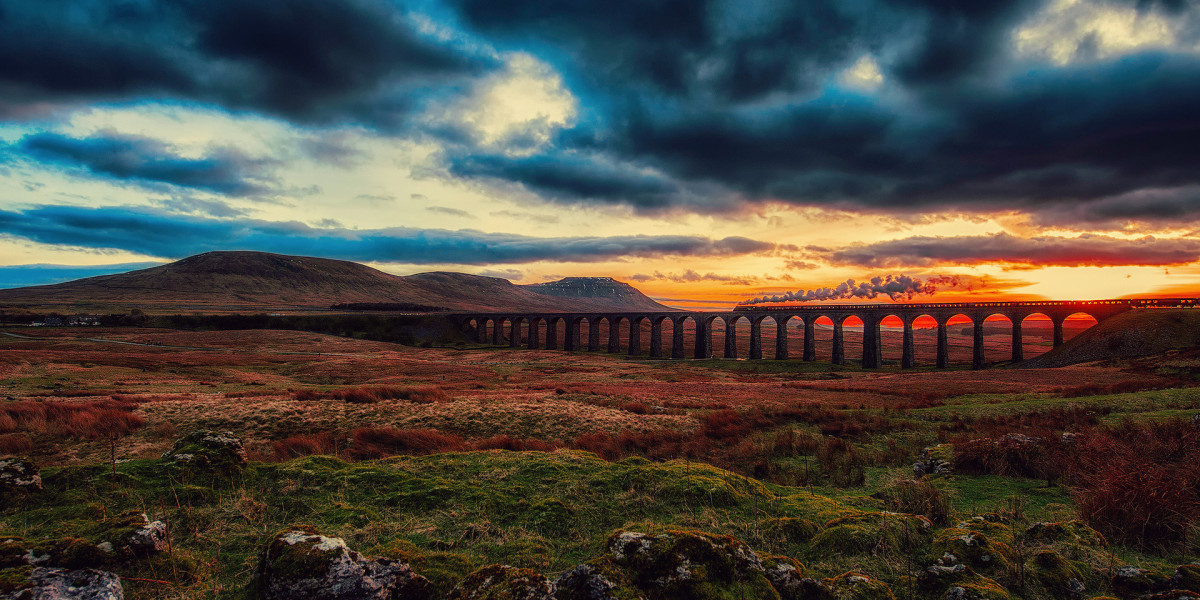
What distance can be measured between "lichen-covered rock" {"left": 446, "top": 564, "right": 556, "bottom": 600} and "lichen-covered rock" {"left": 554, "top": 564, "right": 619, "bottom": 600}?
0.10m

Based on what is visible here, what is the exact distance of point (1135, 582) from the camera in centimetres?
446

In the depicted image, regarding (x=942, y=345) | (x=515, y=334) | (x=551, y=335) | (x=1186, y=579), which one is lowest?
(x=551, y=335)

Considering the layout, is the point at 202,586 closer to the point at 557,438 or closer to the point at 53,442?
the point at 557,438

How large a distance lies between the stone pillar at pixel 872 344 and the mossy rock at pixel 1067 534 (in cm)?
6805

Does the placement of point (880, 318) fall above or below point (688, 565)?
below

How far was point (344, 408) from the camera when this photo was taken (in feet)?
56.7

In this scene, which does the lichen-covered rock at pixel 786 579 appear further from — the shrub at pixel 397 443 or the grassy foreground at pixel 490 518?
the shrub at pixel 397 443

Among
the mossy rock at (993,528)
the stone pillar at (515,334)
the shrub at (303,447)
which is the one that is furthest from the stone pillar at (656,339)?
the mossy rock at (993,528)

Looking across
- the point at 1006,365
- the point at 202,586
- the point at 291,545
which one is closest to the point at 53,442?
the point at 202,586

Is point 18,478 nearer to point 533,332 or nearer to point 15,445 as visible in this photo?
point 15,445

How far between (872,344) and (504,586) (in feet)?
245

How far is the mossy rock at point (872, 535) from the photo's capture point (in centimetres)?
570

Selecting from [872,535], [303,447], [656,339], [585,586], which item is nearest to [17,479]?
[303,447]

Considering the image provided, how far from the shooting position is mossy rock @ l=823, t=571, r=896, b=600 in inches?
172
